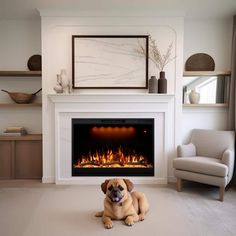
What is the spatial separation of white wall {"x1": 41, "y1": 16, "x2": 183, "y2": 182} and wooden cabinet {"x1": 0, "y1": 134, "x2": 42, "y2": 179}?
0.60 feet

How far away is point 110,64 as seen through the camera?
344cm

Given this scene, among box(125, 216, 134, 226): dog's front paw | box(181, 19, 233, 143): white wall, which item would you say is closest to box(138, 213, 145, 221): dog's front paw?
box(125, 216, 134, 226): dog's front paw

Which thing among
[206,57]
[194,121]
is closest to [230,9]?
[206,57]

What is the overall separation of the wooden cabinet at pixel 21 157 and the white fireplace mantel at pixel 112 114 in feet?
1.18

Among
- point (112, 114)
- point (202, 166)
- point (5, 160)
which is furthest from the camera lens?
point (5, 160)

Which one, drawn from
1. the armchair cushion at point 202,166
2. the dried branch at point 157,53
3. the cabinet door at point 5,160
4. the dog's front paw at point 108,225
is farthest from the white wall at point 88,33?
the dog's front paw at point 108,225

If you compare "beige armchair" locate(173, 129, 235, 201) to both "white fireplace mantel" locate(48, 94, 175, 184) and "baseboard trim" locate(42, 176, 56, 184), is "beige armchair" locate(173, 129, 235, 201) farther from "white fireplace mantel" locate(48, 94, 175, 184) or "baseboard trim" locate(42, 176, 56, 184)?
"baseboard trim" locate(42, 176, 56, 184)

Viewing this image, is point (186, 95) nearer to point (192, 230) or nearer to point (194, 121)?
point (194, 121)

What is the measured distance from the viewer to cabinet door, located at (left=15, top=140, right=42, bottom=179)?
3.53 m

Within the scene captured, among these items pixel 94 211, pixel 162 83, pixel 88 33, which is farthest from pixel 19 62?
pixel 94 211

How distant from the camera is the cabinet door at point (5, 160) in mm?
3512

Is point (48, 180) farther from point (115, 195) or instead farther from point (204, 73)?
point (204, 73)

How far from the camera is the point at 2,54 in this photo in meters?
3.73

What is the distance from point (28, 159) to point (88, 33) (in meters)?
2.06
